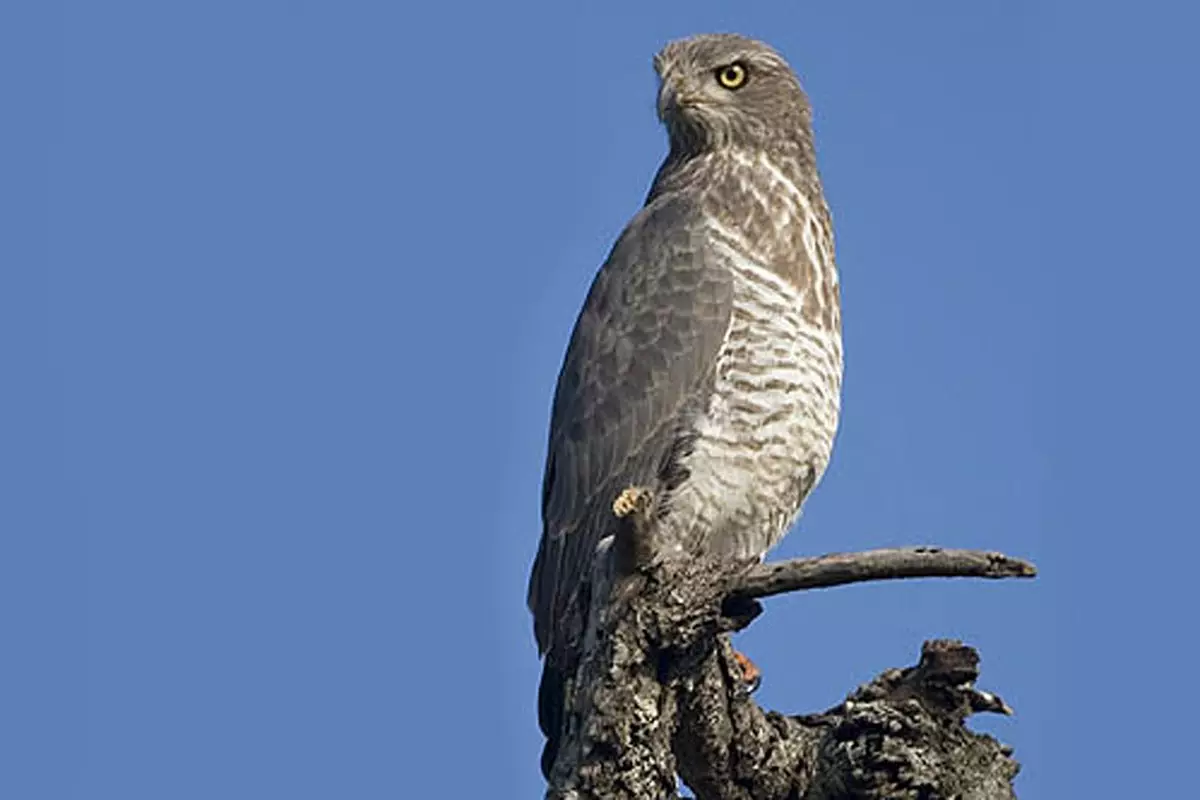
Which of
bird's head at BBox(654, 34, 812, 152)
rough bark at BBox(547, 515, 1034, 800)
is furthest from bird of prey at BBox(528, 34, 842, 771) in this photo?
rough bark at BBox(547, 515, 1034, 800)

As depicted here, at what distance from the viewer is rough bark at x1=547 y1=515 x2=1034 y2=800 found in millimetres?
5996

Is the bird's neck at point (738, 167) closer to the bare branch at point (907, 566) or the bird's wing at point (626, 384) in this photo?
the bird's wing at point (626, 384)

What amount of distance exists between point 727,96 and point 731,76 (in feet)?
0.44

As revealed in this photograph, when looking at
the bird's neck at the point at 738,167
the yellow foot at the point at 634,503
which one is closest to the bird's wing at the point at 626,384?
the bird's neck at the point at 738,167

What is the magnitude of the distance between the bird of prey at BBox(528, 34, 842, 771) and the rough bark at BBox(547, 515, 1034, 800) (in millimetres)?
833

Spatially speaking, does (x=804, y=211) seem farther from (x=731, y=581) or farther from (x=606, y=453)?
(x=731, y=581)

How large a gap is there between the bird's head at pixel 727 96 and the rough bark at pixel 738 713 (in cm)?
321

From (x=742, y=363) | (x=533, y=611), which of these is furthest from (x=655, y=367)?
(x=533, y=611)

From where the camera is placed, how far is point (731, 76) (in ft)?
→ 30.5

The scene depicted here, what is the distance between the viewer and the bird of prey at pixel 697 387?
7832 mm

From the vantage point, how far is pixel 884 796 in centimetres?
655

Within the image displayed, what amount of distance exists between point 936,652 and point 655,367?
2.01 meters

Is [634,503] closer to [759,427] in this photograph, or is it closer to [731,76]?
[759,427]

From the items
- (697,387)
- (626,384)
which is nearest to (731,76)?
(626,384)
